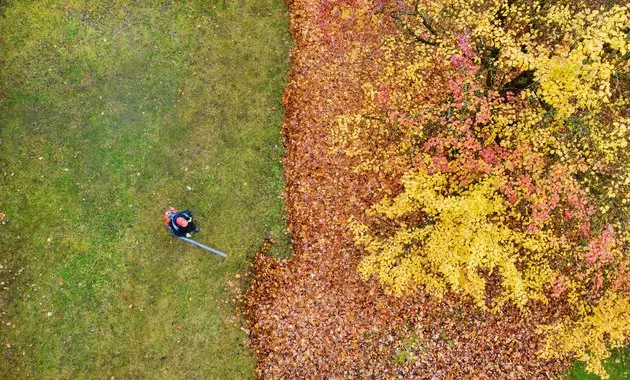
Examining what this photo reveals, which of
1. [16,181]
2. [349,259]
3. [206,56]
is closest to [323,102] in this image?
[206,56]

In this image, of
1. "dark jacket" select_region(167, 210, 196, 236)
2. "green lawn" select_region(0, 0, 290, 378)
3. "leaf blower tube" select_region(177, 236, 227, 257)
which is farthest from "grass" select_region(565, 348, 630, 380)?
"dark jacket" select_region(167, 210, 196, 236)

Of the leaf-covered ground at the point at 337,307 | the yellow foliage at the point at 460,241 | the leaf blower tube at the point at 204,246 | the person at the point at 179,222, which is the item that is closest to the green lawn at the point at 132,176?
the leaf blower tube at the point at 204,246

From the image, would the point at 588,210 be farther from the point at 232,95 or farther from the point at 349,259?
the point at 232,95

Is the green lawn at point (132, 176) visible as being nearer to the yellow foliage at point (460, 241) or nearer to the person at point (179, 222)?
the person at point (179, 222)

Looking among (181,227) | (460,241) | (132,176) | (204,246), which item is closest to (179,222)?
(181,227)

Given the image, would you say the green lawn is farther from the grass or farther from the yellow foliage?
the grass

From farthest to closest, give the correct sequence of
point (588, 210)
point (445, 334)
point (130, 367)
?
point (445, 334) → point (130, 367) → point (588, 210)
